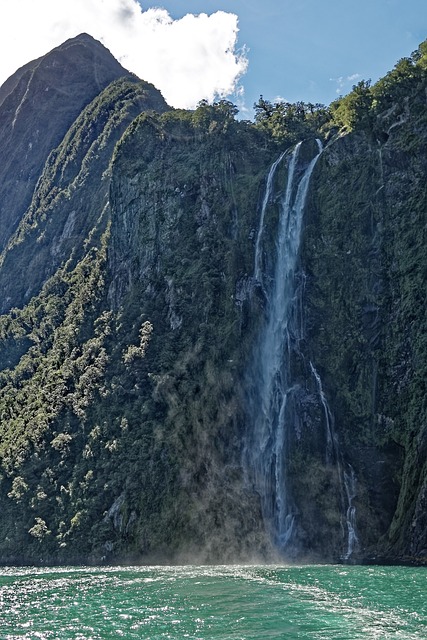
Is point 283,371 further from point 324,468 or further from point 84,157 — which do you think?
point 84,157

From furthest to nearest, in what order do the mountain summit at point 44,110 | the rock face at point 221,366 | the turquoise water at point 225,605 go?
the mountain summit at point 44,110
the rock face at point 221,366
the turquoise water at point 225,605

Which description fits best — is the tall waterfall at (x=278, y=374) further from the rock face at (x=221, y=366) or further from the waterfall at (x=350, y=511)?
the waterfall at (x=350, y=511)

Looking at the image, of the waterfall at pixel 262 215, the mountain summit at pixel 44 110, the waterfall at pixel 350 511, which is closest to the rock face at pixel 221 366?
the waterfall at pixel 350 511

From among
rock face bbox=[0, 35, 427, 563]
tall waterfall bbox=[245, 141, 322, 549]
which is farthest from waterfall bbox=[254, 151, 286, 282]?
rock face bbox=[0, 35, 427, 563]

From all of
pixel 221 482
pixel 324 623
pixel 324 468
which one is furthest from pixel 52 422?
pixel 324 623

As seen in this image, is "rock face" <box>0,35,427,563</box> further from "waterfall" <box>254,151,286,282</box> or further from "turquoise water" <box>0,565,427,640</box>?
"turquoise water" <box>0,565,427,640</box>

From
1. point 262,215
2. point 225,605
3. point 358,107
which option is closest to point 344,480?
point 225,605
